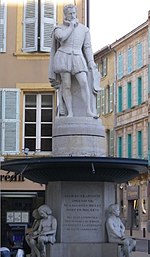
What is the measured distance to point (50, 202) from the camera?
12086mm

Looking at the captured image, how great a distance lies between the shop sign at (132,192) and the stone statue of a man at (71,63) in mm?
40053

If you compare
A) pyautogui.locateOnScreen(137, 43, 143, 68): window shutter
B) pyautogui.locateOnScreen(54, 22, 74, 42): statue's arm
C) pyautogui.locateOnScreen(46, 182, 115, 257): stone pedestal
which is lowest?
pyautogui.locateOnScreen(46, 182, 115, 257): stone pedestal

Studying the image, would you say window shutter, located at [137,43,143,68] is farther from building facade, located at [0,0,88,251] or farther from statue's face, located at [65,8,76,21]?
statue's face, located at [65,8,76,21]

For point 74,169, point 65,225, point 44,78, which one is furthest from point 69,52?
point 44,78

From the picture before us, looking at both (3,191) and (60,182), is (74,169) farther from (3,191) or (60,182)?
(3,191)

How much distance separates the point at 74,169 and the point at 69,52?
7.13 feet

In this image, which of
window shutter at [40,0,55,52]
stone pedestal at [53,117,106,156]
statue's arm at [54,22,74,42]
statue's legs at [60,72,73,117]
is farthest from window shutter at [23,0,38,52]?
stone pedestal at [53,117,106,156]

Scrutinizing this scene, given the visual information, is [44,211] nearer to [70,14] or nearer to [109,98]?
[70,14]

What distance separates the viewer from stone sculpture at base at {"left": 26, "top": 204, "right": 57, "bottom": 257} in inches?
448

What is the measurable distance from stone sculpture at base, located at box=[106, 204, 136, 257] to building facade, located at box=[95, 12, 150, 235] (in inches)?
1419

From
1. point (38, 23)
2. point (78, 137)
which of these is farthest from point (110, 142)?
point (78, 137)

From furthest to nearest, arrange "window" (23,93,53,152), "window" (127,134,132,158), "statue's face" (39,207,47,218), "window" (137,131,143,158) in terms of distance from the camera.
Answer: "window" (127,134,132,158)
"window" (137,131,143,158)
"window" (23,93,53,152)
"statue's face" (39,207,47,218)

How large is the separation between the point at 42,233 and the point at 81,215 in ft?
2.60

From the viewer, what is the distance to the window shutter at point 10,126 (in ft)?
81.1
